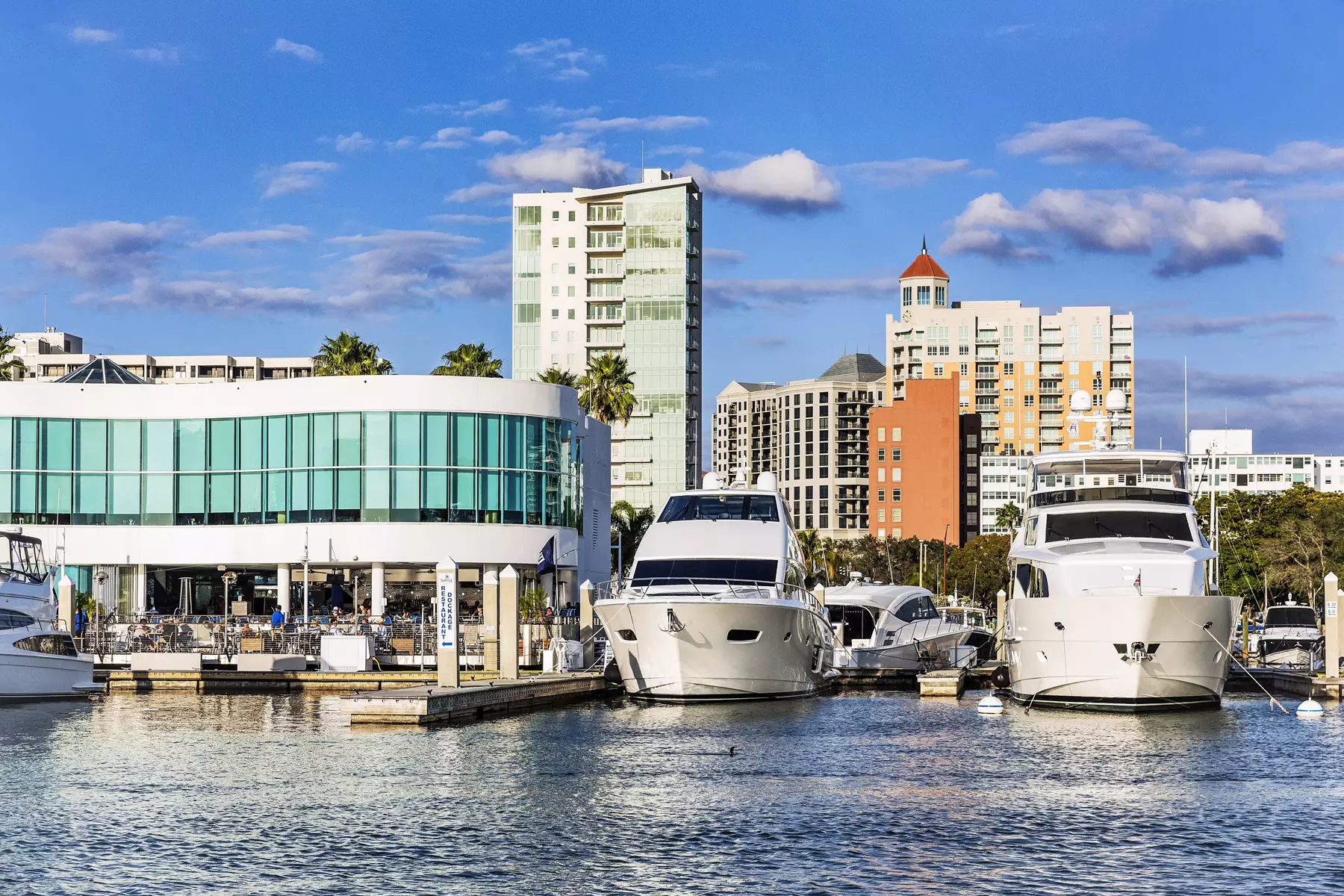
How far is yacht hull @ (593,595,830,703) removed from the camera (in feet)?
134

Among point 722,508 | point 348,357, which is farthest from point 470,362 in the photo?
point 722,508

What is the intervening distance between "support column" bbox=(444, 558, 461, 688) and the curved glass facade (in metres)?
26.2

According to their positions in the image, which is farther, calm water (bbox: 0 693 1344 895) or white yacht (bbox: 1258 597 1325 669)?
white yacht (bbox: 1258 597 1325 669)

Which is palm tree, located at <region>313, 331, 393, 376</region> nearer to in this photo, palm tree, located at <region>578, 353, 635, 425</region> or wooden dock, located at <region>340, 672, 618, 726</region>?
palm tree, located at <region>578, 353, 635, 425</region>

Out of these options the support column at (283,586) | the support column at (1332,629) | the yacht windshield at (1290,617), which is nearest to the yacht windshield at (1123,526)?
the support column at (1332,629)

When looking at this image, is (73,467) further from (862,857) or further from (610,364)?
(862,857)

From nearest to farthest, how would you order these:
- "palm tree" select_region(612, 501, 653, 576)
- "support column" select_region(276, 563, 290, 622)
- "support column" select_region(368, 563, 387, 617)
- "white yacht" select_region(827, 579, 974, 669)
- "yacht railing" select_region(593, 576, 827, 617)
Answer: "yacht railing" select_region(593, 576, 827, 617) → "white yacht" select_region(827, 579, 974, 669) → "support column" select_region(368, 563, 387, 617) → "support column" select_region(276, 563, 290, 622) → "palm tree" select_region(612, 501, 653, 576)

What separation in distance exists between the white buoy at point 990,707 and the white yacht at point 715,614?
16.7 ft

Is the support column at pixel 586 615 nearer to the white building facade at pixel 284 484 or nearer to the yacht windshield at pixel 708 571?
the yacht windshield at pixel 708 571

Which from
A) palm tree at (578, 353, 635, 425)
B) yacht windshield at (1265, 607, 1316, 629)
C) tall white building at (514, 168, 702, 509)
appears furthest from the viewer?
tall white building at (514, 168, 702, 509)

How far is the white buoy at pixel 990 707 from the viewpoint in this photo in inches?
1636

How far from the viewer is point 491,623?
47.2 m

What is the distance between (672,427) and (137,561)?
80068 mm

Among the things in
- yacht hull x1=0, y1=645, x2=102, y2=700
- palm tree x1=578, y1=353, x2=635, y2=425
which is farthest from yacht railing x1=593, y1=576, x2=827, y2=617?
palm tree x1=578, y1=353, x2=635, y2=425
